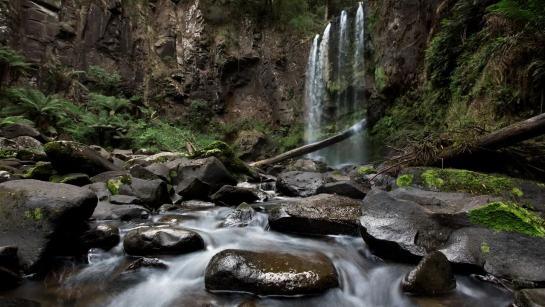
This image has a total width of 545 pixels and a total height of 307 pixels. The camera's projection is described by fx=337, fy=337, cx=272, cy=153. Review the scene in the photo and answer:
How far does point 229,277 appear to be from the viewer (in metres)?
2.83

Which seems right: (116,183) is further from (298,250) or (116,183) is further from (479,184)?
(479,184)

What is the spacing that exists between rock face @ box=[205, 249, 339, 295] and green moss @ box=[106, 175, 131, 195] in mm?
3204

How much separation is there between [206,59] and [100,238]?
1698 centimetres

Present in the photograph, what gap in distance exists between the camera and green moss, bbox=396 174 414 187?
4531 mm

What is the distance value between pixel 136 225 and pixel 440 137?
4.54 m

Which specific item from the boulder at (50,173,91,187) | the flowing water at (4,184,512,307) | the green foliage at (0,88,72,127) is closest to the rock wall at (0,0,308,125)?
the green foliage at (0,88,72,127)

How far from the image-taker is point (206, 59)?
19297 mm

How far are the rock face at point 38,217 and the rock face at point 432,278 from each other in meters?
3.24

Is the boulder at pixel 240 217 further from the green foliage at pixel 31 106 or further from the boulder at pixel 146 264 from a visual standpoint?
the green foliage at pixel 31 106

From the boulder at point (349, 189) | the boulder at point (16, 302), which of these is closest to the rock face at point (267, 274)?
the boulder at point (16, 302)

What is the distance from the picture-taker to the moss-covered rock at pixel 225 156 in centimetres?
814

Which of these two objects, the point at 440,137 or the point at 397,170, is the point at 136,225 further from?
the point at 440,137

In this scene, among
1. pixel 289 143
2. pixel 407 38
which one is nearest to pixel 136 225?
pixel 407 38

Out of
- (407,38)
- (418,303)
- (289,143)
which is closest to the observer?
(418,303)
